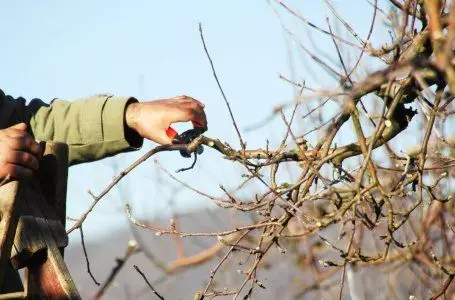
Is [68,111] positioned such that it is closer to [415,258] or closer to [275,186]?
[275,186]

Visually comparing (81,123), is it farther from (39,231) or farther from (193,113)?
(39,231)

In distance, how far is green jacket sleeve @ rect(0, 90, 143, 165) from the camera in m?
3.56

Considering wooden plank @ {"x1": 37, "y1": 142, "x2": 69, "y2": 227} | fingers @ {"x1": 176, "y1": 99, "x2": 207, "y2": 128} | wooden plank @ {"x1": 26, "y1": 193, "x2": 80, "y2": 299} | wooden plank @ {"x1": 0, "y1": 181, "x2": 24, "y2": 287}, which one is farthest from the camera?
fingers @ {"x1": 176, "y1": 99, "x2": 207, "y2": 128}

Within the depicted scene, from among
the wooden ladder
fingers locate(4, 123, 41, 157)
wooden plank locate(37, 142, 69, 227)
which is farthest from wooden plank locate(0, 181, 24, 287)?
wooden plank locate(37, 142, 69, 227)

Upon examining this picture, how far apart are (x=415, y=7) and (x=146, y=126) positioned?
1.04m

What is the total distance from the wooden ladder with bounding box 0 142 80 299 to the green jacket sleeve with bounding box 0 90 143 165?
729 mm

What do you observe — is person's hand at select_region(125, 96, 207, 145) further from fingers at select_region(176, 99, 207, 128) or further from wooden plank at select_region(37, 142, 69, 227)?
wooden plank at select_region(37, 142, 69, 227)

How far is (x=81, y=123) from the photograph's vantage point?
144 inches

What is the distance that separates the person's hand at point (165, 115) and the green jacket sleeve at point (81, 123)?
0.15 m

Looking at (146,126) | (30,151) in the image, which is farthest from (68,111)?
(30,151)

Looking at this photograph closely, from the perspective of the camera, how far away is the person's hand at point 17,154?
2.53 meters

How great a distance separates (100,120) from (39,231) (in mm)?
1015

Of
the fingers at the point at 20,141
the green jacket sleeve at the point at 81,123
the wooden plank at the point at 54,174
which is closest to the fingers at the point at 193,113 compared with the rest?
the green jacket sleeve at the point at 81,123

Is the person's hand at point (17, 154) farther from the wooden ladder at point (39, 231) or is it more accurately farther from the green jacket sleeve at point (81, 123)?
the green jacket sleeve at point (81, 123)
